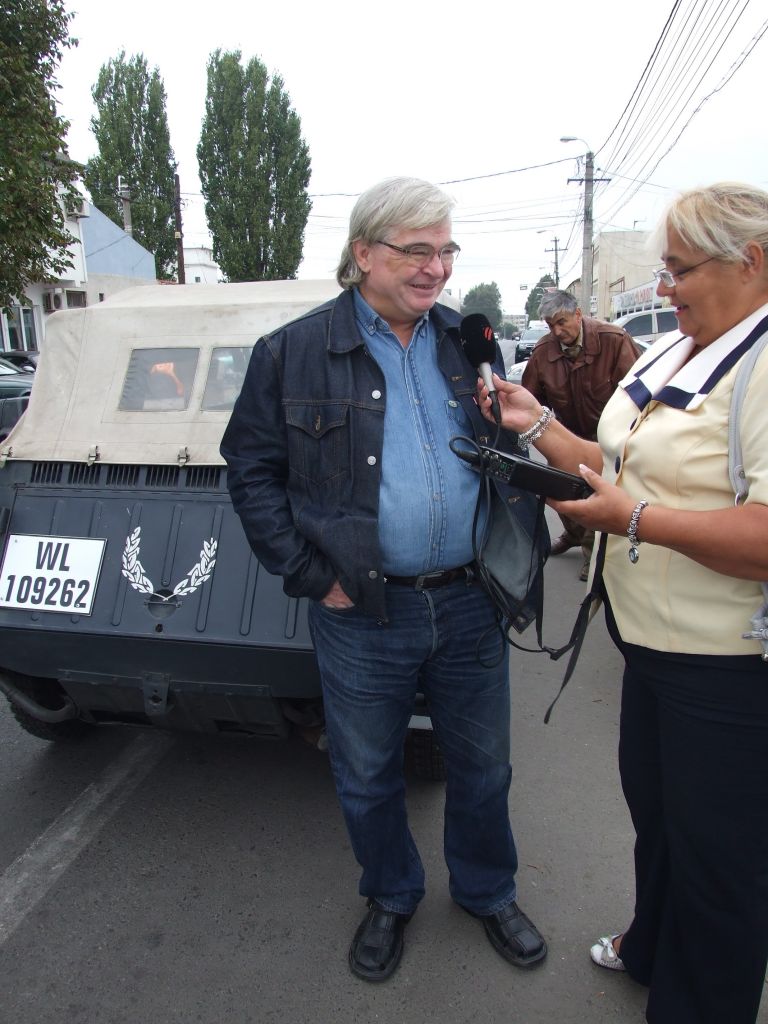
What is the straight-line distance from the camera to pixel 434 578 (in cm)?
221

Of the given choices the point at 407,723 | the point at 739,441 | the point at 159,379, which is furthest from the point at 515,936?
the point at 159,379

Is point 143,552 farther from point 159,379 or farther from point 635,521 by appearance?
point 635,521

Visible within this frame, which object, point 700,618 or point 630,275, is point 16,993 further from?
point 630,275

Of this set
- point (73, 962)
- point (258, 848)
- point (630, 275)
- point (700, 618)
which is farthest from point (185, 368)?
point (630, 275)

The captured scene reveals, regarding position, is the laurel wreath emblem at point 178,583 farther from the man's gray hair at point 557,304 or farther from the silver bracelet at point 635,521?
the man's gray hair at point 557,304

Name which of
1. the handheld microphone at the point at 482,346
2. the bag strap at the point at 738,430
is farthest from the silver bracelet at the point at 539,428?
the bag strap at the point at 738,430

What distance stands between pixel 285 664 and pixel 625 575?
127cm

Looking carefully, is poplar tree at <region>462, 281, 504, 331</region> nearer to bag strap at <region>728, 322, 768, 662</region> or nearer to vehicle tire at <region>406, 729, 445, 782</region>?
bag strap at <region>728, 322, 768, 662</region>

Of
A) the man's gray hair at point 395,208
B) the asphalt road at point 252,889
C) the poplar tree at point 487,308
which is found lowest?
the asphalt road at point 252,889

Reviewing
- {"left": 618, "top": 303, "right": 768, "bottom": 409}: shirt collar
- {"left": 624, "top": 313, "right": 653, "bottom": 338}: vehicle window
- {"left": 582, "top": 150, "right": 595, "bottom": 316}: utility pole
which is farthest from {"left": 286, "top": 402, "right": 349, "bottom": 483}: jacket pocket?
{"left": 582, "top": 150, "right": 595, "bottom": 316}: utility pole

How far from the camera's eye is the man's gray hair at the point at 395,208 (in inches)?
79.2

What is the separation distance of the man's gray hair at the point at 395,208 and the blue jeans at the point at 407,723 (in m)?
0.97

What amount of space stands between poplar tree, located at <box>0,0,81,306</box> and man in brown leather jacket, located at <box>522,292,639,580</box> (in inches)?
289

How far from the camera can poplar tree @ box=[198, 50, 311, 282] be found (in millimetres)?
38875
